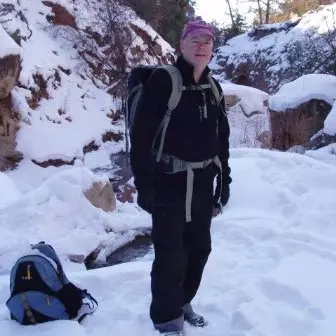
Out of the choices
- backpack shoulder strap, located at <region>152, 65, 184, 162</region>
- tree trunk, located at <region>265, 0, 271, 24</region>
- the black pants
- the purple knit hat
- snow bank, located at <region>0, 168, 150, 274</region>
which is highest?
tree trunk, located at <region>265, 0, 271, 24</region>

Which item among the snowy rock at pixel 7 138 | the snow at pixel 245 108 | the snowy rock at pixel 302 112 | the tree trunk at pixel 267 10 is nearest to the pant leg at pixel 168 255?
the snowy rock at pixel 302 112

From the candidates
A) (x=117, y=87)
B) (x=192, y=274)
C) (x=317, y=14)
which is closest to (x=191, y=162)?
(x=192, y=274)

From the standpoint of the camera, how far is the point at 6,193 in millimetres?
6098

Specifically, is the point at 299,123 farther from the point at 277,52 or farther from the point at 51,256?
the point at 277,52

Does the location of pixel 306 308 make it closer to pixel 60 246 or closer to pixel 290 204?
pixel 290 204

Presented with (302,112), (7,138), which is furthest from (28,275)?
(7,138)

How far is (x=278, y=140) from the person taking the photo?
9969 millimetres

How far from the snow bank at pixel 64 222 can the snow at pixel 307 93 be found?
5194 mm

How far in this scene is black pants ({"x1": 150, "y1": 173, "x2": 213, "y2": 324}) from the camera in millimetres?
2389

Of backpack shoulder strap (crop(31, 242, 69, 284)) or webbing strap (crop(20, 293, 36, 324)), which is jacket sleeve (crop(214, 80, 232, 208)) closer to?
backpack shoulder strap (crop(31, 242, 69, 284))

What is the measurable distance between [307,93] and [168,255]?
832cm

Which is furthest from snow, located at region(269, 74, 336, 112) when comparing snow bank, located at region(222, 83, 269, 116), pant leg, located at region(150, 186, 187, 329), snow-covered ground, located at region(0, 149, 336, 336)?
pant leg, located at region(150, 186, 187, 329)

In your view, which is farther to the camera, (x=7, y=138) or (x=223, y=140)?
(x=7, y=138)

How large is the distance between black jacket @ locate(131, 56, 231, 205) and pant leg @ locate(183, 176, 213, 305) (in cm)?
10
